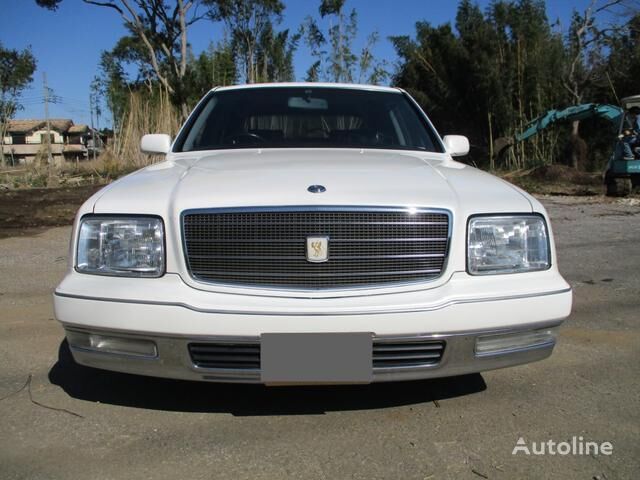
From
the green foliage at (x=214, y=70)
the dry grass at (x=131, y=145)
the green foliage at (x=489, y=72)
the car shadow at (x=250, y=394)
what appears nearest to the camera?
the car shadow at (x=250, y=394)

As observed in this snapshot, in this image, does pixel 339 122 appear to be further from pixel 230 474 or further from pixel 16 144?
pixel 16 144

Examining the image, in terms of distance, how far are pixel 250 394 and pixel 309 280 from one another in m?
0.76

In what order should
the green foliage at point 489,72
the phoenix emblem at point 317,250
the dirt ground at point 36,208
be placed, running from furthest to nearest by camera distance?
the green foliage at point 489,72 → the dirt ground at point 36,208 → the phoenix emblem at point 317,250

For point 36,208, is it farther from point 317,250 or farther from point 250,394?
point 317,250

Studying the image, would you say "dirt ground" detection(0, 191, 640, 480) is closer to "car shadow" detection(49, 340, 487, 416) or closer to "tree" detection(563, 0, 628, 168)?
"car shadow" detection(49, 340, 487, 416)

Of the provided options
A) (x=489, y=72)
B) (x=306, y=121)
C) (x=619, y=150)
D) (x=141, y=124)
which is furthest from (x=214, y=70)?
(x=306, y=121)

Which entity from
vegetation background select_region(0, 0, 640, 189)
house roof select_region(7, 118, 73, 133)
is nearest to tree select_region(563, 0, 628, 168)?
vegetation background select_region(0, 0, 640, 189)

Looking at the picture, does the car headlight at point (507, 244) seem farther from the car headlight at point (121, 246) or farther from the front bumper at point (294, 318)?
the car headlight at point (121, 246)

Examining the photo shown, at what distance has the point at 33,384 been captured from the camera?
277 centimetres

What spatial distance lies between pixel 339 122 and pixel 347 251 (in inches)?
68.8

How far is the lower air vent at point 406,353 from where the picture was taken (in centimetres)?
213

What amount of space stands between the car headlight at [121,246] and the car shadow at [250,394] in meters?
0.67

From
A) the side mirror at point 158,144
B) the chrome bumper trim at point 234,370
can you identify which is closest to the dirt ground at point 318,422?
the chrome bumper trim at point 234,370

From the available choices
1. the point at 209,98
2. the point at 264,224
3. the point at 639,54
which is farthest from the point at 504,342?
the point at 639,54
